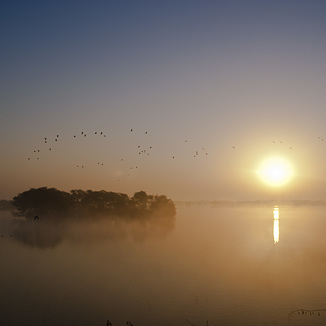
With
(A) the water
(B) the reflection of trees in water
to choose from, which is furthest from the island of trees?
(A) the water

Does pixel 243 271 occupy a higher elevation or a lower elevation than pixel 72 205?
lower

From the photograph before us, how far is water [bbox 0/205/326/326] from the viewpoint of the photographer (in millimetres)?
46500

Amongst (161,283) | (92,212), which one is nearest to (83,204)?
(92,212)

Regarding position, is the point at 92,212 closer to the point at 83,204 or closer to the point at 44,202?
the point at 83,204

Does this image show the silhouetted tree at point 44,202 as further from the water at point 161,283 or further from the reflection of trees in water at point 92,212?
the water at point 161,283

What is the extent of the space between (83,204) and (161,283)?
371 feet

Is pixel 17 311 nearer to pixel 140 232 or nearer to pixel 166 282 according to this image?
pixel 166 282

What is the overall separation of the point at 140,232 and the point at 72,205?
38.1 metres

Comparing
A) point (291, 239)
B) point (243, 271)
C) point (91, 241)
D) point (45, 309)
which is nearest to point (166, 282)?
point (243, 271)

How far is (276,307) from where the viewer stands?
4950 centimetres

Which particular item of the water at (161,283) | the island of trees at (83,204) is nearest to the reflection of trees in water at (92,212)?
the island of trees at (83,204)

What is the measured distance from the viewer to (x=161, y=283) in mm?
64625

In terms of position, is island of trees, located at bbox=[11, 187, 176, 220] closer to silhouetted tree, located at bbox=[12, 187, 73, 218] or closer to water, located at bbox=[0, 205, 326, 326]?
silhouetted tree, located at bbox=[12, 187, 73, 218]

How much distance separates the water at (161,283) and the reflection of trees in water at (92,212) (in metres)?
37.8
